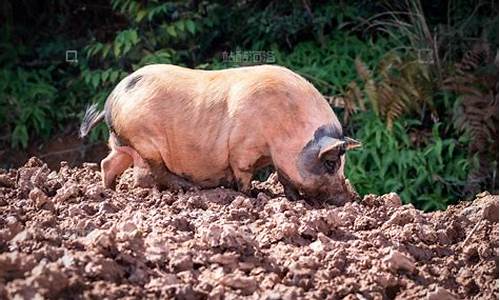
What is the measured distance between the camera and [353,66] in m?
6.37

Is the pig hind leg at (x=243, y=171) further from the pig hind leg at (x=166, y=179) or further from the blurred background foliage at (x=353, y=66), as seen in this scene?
the blurred background foliage at (x=353, y=66)

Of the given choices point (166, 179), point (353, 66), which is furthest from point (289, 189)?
point (353, 66)

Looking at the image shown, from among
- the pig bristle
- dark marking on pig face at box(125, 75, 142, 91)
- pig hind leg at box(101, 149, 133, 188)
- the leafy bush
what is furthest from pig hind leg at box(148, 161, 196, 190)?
the leafy bush

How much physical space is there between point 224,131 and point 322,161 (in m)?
0.39

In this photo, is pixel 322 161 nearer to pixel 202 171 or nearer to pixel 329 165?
pixel 329 165

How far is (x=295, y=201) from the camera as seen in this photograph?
3.25m

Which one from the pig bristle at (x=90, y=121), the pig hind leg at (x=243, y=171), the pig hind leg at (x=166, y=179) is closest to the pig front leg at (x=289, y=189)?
the pig hind leg at (x=243, y=171)

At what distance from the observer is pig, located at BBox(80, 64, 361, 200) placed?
10.6 feet

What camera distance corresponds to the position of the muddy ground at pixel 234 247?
222cm

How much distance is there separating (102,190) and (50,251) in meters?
1.04

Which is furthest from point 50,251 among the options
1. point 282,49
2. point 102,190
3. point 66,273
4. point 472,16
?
point 472,16

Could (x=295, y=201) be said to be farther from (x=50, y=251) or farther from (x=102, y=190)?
(x=50, y=251)

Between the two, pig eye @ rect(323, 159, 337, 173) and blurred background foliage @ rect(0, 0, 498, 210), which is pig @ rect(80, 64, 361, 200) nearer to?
pig eye @ rect(323, 159, 337, 173)

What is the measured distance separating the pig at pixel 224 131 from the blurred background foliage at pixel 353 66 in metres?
2.35
